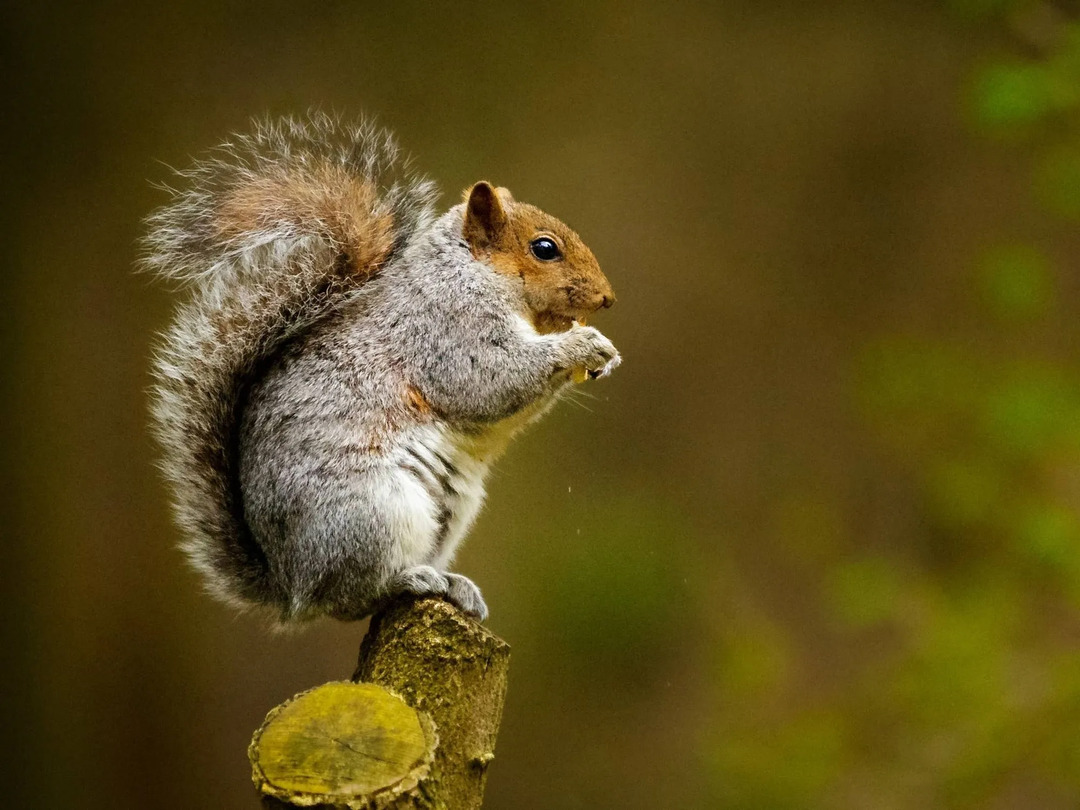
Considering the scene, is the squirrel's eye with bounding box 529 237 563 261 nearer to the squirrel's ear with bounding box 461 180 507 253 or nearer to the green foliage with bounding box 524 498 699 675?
the squirrel's ear with bounding box 461 180 507 253

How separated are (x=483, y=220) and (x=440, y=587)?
1.94ft

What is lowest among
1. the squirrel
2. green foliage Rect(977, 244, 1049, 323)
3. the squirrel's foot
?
the squirrel's foot

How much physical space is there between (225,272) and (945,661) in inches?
58.0

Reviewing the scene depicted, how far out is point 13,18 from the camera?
254cm

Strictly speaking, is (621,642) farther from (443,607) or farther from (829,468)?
(443,607)

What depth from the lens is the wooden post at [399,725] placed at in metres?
1.10

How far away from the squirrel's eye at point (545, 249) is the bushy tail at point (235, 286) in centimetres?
22

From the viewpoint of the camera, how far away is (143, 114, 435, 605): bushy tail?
1541 mm

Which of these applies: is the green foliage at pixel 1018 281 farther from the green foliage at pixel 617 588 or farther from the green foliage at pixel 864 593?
the green foliage at pixel 617 588

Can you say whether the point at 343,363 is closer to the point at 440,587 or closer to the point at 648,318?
the point at 440,587

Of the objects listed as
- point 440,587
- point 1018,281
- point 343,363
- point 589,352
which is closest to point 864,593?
point 1018,281

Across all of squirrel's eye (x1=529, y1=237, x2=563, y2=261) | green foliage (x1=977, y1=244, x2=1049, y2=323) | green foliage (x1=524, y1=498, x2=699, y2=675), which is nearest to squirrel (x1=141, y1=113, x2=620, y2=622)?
squirrel's eye (x1=529, y1=237, x2=563, y2=261)

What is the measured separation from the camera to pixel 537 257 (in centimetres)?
167

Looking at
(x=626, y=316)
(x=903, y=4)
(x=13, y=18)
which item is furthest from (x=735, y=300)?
(x=13, y=18)
